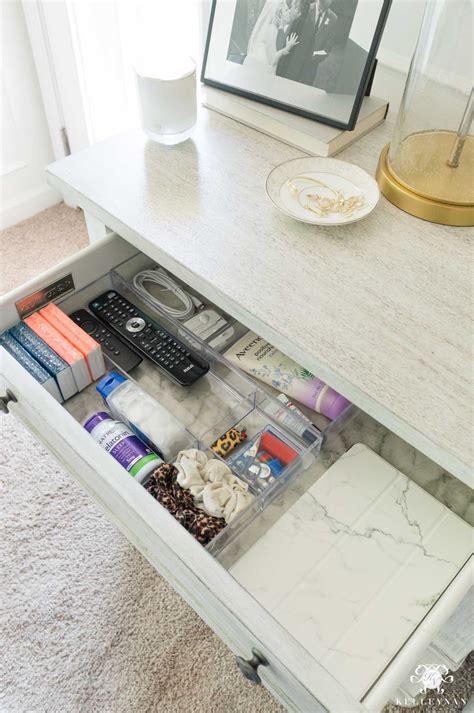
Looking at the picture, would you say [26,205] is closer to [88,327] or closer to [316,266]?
[88,327]

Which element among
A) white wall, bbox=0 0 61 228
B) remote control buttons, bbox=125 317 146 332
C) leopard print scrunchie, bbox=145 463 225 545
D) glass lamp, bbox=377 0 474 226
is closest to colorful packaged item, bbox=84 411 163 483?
leopard print scrunchie, bbox=145 463 225 545

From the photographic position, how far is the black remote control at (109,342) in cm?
78

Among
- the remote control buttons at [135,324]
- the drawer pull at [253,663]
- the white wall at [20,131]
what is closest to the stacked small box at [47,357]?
the remote control buttons at [135,324]

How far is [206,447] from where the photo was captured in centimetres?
71

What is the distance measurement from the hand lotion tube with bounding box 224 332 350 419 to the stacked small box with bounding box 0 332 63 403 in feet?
0.70

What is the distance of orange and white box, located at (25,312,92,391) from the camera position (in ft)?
2.39

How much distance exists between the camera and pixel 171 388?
78 cm

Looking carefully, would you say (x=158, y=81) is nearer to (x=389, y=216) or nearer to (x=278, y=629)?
(x=389, y=216)

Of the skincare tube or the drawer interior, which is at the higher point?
the skincare tube

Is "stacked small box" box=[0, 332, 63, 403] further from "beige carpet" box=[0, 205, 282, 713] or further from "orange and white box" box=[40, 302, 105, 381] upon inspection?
"beige carpet" box=[0, 205, 282, 713]

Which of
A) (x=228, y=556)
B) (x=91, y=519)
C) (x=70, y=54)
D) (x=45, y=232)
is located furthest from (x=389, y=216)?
(x=45, y=232)

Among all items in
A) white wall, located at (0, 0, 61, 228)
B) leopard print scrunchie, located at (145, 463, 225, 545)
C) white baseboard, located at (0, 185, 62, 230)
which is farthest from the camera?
white baseboard, located at (0, 185, 62, 230)

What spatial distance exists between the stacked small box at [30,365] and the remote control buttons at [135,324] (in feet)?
0.41

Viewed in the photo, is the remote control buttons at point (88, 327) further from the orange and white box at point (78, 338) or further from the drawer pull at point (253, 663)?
the drawer pull at point (253, 663)
